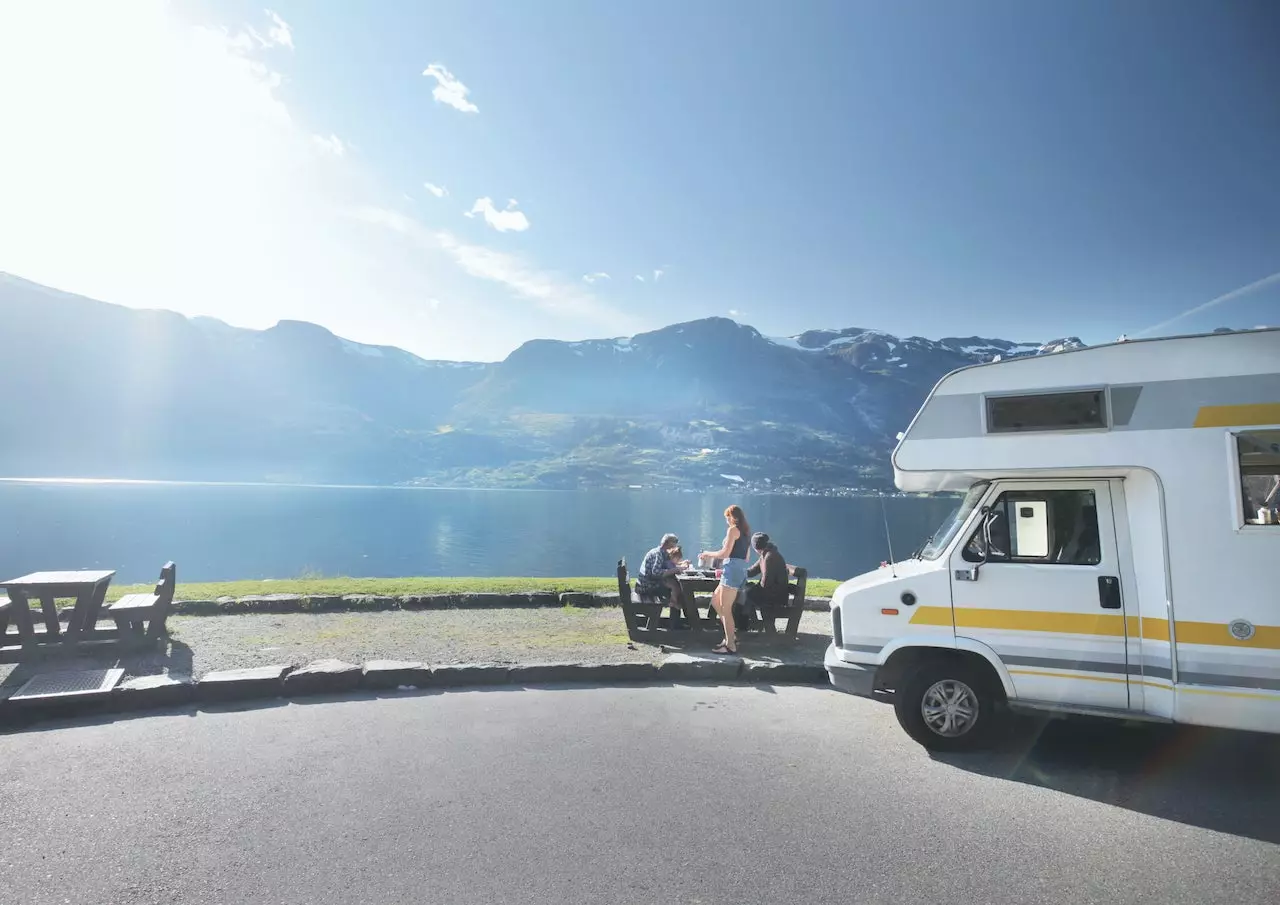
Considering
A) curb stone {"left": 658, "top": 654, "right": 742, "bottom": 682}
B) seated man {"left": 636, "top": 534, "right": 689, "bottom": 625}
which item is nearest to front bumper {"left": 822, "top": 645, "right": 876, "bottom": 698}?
curb stone {"left": 658, "top": 654, "right": 742, "bottom": 682}

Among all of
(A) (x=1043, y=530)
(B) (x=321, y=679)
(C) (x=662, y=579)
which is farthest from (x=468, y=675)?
(A) (x=1043, y=530)

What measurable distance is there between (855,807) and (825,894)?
1230 mm

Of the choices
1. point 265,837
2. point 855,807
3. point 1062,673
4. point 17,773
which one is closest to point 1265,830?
point 1062,673

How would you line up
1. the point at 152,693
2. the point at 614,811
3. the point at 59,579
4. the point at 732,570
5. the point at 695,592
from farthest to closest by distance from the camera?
the point at 695,592 → the point at 732,570 → the point at 59,579 → the point at 152,693 → the point at 614,811

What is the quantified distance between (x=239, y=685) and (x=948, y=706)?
708cm

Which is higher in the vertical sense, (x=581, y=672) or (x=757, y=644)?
(x=581, y=672)

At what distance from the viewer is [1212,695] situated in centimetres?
520

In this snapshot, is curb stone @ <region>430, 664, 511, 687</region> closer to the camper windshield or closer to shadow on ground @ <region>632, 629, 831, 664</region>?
shadow on ground @ <region>632, 629, 831, 664</region>

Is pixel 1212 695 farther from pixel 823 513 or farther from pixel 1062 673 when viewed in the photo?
pixel 823 513

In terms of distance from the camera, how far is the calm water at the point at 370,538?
6284cm

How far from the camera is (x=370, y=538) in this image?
90.9m

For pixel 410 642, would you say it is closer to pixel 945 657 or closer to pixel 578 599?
pixel 578 599

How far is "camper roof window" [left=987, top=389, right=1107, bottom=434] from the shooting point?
5.77 metres

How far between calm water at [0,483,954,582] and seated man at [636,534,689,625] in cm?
4004
